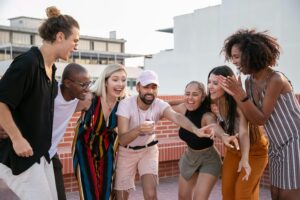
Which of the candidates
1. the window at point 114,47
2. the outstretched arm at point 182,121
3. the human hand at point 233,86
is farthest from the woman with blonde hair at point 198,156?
the window at point 114,47

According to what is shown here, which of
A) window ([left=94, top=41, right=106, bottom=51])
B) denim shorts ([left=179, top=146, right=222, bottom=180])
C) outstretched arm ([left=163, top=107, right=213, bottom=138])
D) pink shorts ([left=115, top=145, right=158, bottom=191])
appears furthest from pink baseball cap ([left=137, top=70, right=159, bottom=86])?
window ([left=94, top=41, right=106, bottom=51])

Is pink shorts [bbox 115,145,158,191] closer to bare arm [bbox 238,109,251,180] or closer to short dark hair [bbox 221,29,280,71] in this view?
bare arm [bbox 238,109,251,180]

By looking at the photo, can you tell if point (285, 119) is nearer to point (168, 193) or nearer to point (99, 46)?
point (168, 193)

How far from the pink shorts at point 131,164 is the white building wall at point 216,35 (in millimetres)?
24341

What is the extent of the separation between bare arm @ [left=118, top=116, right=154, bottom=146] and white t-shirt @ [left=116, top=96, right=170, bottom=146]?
0.21ft

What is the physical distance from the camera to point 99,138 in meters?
4.37

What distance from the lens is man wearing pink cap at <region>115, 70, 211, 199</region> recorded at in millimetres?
4375

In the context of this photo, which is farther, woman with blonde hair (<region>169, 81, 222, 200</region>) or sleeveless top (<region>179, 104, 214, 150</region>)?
sleeveless top (<region>179, 104, 214, 150</region>)

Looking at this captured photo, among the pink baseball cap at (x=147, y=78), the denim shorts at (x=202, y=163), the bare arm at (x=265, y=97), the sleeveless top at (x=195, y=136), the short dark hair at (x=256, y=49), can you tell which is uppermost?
the short dark hair at (x=256, y=49)

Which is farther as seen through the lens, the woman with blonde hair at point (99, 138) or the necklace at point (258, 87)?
the woman with blonde hair at point (99, 138)

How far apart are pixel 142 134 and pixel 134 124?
13cm

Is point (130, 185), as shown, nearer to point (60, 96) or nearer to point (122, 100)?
point (122, 100)

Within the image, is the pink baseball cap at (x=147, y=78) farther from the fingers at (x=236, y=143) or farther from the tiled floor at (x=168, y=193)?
the tiled floor at (x=168, y=193)

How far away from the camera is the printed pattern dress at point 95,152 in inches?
170
